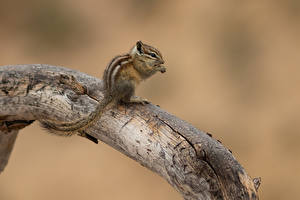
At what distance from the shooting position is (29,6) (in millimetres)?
12430

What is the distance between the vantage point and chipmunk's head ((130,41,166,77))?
12.9ft

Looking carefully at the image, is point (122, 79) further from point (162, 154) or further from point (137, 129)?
point (162, 154)

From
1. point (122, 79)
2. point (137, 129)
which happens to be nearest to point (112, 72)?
point (122, 79)

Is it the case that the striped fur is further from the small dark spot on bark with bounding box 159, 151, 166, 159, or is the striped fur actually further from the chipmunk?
the small dark spot on bark with bounding box 159, 151, 166, 159

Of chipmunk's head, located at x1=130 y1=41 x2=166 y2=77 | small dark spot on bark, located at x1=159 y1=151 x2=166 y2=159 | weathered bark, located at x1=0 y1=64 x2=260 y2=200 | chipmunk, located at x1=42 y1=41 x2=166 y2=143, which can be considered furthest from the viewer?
chipmunk's head, located at x1=130 y1=41 x2=166 y2=77

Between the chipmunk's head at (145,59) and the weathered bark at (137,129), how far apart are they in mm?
335

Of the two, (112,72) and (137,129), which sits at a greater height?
(112,72)

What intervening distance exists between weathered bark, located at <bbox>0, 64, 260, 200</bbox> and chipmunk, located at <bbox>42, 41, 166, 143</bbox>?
0.23ft

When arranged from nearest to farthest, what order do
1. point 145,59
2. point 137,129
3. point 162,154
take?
point 162,154 < point 137,129 < point 145,59

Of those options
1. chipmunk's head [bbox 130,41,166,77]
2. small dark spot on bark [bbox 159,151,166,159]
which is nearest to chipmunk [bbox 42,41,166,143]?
chipmunk's head [bbox 130,41,166,77]

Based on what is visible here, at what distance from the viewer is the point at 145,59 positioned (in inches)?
155

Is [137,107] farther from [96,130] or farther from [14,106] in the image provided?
[14,106]

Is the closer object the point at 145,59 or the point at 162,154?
the point at 162,154

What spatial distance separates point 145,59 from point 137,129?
66 cm
